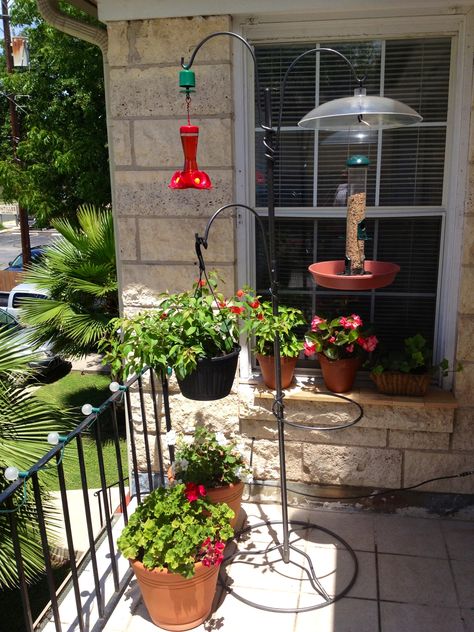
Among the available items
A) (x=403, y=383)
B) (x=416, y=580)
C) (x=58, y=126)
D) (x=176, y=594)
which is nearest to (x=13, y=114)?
(x=58, y=126)

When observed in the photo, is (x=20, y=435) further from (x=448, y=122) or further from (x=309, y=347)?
(x=448, y=122)

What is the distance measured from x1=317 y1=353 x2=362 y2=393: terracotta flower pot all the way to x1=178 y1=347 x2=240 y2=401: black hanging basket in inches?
27.1

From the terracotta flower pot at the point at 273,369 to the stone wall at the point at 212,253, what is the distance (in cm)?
10

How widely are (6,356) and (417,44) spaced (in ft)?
8.08

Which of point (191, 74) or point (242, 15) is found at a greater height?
point (242, 15)

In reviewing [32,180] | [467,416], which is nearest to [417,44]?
[467,416]

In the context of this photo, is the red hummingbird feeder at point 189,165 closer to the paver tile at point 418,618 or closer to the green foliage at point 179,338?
the green foliage at point 179,338

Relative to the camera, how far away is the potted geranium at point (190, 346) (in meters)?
2.34

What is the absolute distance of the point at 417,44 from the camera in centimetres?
280

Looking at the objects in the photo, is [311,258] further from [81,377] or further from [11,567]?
[81,377]

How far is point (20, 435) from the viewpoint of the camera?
2.81m

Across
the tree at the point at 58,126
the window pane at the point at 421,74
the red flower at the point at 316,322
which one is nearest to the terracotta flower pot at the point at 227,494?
the red flower at the point at 316,322

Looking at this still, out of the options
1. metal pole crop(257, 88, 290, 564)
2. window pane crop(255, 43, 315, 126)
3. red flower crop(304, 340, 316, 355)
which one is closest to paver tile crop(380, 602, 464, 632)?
metal pole crop(257, 88, 290, 564)

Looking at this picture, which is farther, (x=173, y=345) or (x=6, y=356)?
(x=6, y=356)
